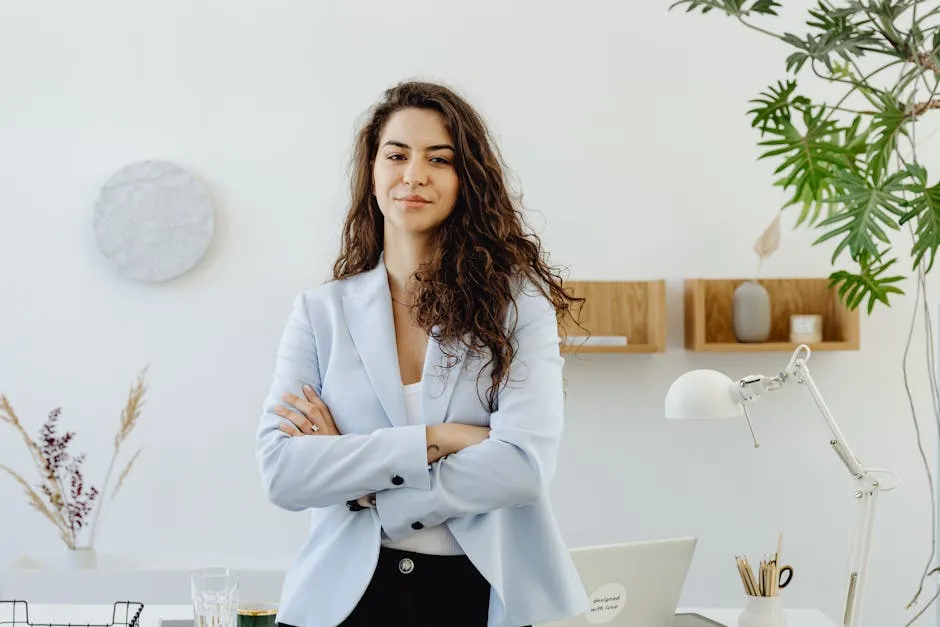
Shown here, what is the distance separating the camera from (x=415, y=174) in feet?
6.53

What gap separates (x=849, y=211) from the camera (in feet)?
7.50

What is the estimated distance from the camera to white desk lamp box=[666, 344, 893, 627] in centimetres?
198

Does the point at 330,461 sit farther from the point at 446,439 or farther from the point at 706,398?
the point at 706,398

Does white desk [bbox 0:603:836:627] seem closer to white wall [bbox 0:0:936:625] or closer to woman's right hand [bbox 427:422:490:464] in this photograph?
woman's right hand [bbox 427:422:490:464]

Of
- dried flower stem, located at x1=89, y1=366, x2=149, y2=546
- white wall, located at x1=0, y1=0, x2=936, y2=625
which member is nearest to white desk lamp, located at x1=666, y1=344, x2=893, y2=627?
white wall, located at x1=0, y1=0, x2=936, y2=625

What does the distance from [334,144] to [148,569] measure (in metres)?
1.71

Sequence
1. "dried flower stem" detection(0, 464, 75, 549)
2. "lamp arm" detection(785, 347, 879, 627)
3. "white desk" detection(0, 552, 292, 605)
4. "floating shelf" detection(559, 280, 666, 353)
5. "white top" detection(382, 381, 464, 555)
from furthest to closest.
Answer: "floating shelf" detection(559, 280, 666, 353)
"dried flower stem" detection(0, 464, 75, 549)
"white desk" detection(0, 552, 292, 605)
"lamp arm" detection(785, 347, 879, 627)
"white top" detection(382, 381, 464, 555)

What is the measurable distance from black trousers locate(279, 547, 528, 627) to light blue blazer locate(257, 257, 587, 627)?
28 millimetres

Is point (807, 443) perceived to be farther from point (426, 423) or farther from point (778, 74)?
point (426, 423)

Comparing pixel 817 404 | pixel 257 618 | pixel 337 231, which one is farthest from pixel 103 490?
pixel 817 404

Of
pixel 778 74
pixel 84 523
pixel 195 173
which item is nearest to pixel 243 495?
pixel 84 523

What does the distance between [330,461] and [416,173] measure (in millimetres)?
549

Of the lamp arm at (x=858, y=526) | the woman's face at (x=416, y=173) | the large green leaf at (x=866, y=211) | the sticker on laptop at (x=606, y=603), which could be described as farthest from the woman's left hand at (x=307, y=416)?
the large green leaf at (x=866, y=211)

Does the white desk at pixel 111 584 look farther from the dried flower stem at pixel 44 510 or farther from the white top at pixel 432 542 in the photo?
the white top at pixel 432 542
